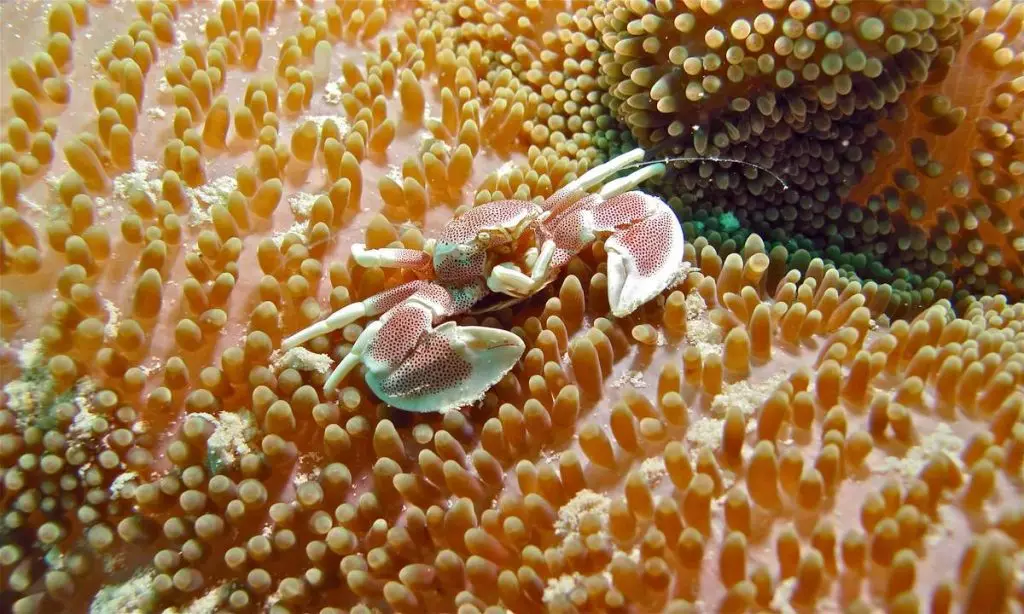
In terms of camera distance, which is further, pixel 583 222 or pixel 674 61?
pixel 674 61

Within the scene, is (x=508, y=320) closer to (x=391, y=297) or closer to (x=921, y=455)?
(x=391, y=297)

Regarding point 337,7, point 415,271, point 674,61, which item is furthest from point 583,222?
point 337,7

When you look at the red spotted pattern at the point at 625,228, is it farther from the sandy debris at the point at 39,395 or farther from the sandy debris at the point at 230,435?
the sandy debris at the point at 39,395

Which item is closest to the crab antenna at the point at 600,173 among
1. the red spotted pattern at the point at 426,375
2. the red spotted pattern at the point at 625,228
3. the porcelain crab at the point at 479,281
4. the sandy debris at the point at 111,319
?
the porcelain crab at the point at 479,281

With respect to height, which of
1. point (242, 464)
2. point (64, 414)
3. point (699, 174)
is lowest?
point (242, 464)

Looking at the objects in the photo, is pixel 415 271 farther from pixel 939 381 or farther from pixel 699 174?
pixel 939 381

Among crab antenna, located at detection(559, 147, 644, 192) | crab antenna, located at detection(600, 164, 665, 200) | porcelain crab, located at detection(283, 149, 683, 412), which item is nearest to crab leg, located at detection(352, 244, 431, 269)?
porcelain crab, located at detection(283, 149, 683, 412)

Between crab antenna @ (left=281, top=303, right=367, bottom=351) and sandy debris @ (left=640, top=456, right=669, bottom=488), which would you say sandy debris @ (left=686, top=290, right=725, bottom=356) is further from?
crab antenna @ (left=281, top=303, right=367, bottom=351)
